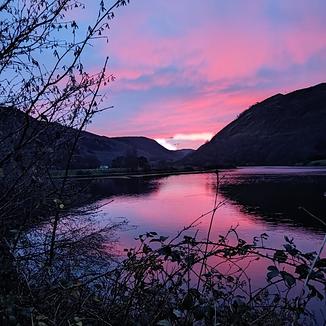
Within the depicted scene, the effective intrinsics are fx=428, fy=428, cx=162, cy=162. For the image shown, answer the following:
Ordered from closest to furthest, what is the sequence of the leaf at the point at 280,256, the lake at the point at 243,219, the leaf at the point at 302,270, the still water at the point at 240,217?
1. the leaf at the point at 302,270
2. the leaf at the point at 280,256
3. the lake at the point at 243,219
4. the still water at the point at 240,217

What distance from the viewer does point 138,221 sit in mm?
27141

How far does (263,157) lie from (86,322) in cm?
16904

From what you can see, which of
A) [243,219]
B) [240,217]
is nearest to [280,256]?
[243,219]

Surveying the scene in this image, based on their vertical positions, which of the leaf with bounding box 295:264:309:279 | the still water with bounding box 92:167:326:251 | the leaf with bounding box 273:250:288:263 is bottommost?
the still water with bounding box 92:167:326:251

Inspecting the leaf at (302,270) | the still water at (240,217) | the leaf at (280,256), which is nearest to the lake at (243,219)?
the still water at (240,217)

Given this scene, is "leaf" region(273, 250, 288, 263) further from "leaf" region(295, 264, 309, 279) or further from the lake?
the lake

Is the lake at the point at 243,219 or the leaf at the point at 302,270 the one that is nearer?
the leaf at the point at 302,270

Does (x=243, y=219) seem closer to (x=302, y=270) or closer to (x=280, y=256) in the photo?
(x=280, y=256)

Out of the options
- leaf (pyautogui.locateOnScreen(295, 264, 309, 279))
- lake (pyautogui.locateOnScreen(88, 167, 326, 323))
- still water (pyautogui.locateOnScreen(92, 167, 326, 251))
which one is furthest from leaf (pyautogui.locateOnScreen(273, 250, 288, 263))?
still water (pyautogui.locateOnScreen(92, 167, 326, 251))

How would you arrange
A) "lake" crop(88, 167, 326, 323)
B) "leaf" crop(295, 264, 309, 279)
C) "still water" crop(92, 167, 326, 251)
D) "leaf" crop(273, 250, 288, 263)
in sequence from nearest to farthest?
→ "leaf" crop(295, 264, 309, 279)
"leaf" crop(273, 250, 288, 263)
"lake" crop(88, 167, 326, 323)
"still water" crop(92, 167, 326, 251)

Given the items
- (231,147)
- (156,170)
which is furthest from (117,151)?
(156,170)

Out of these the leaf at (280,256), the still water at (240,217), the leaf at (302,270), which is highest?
the leaf at (280,256)

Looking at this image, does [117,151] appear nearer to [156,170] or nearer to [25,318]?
[156,170]

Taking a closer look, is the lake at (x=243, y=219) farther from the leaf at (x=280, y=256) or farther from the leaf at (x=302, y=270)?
the leaf at (x=302, y=270)
